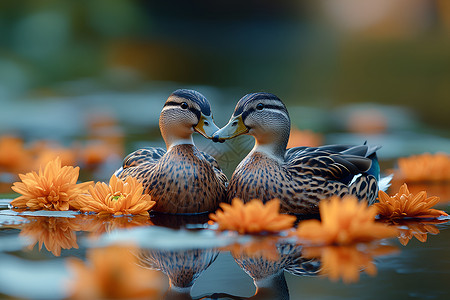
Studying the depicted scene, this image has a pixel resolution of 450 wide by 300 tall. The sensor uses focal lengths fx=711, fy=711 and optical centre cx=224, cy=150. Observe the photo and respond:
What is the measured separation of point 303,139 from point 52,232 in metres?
3.06

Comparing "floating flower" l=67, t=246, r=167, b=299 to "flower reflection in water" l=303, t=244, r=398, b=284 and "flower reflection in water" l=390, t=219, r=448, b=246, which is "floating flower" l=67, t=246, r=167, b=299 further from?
"flower reflection in water" l=390, t=219, r=448, b=246

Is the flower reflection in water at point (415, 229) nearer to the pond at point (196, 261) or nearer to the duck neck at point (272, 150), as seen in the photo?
the pond at point (196, 261)

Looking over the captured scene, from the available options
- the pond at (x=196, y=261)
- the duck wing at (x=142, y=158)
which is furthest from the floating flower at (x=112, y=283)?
the duck wing at (x=142, y=158)

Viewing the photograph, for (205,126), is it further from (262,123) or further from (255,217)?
(255,217)

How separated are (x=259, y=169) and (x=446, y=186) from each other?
1.70m

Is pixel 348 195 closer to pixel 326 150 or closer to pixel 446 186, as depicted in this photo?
pixel 326 150

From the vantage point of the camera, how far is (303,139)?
19.5 ft

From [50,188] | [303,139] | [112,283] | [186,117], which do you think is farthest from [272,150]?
[303,139]

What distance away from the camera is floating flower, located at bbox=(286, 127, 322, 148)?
5.83 meters

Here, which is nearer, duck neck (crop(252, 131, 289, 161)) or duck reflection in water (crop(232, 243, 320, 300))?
duck reflection in water (crop(232, 243, 320, 300))

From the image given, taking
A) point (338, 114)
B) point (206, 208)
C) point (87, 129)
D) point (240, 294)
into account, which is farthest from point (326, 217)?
point (338, 114)

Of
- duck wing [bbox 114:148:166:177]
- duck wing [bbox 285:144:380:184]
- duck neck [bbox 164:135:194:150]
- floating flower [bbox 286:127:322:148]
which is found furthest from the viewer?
floating flower [bbox 286:127:322:148]

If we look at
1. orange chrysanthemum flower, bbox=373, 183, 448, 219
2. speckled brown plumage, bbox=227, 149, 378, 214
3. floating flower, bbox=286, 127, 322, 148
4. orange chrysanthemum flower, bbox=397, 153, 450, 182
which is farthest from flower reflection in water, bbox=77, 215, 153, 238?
floating flower, bbox=286, 127, 322, 148

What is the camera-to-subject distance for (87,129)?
23.3 feet
